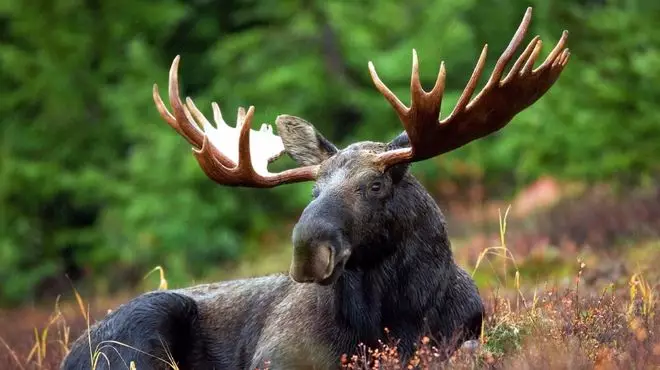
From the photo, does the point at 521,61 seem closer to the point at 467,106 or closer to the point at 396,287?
the point at 467,106

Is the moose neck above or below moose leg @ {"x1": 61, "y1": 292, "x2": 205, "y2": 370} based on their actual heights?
above

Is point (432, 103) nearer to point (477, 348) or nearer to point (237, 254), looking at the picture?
point (477, 348)

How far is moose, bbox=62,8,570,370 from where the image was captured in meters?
5.46

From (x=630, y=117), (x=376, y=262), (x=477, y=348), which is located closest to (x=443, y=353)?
(x=477, y=348)

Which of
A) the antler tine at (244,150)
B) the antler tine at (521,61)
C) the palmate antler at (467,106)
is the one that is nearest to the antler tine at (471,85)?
the palmate antler at (467,106)

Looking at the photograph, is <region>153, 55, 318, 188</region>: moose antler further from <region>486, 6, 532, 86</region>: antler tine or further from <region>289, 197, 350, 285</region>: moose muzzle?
<region>486, 6, 532, 86</region>: antler tine

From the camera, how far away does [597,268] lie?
10828mm

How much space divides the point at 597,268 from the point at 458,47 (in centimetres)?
957

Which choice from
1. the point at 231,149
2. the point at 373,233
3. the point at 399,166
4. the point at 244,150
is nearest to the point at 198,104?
the point at 231,149

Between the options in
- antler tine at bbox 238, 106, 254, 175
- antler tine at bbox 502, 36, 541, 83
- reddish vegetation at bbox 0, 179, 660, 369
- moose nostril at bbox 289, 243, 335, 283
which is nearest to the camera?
reddish vegetation at bbox 0, 179, 660, 369

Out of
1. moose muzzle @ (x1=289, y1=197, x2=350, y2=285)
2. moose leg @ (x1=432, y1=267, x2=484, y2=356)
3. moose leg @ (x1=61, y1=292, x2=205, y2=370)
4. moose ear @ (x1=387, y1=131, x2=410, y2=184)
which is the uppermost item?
moose ear @ (x1=387, y1=131, x2=410, y2=184)

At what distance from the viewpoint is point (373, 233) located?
5.69 m

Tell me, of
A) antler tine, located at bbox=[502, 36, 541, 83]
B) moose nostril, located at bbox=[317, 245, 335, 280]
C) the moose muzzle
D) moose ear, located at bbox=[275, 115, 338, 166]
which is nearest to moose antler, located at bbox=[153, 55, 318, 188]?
moose ear, located at bbox=[275, 115, 338, 166]

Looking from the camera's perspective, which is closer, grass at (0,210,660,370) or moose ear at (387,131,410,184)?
grass at (0,210,660,370)
